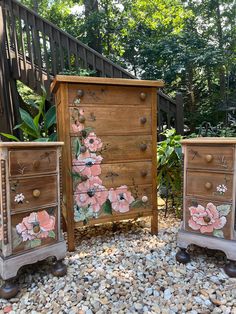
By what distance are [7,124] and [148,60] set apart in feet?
13.1

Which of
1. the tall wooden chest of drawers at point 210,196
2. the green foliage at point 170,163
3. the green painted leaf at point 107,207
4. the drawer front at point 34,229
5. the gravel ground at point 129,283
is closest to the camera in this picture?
the gravel ground at point 129,283

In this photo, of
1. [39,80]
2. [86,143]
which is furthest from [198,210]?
[39,80]

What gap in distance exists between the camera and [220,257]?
150 centimetres

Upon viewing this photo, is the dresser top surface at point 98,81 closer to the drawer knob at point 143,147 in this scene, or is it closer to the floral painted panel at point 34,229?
the drawer knob at point 143,147

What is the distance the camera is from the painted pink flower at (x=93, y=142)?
1589mm

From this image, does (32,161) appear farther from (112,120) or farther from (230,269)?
(230,269)

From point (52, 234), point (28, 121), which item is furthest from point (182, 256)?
point (28, 121)

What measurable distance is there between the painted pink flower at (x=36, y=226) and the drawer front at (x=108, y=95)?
699mm

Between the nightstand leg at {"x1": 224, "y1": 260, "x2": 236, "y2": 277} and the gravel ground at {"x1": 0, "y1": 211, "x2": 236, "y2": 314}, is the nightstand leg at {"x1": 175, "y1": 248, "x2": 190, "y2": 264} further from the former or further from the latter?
the nightstand leg at {"x1": 224, "y1": 260, "x2": 236, "y2": 277}

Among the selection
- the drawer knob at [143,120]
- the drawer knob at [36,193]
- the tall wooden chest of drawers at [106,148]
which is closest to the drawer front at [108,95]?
the tall wooden chest of drawers at [106,148]

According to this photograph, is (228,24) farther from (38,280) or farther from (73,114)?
(38,280)

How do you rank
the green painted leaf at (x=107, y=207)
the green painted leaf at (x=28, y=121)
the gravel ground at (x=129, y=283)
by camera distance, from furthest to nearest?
the green painted leaf at (x=28, y=121)
the green painted leaf at (x=107, y=207)
the gravel ground at (x=129, y=283)

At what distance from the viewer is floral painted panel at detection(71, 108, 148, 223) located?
1.57 meters

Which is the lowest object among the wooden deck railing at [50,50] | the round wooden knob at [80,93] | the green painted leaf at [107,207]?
the green painted leaf at [107,207]
